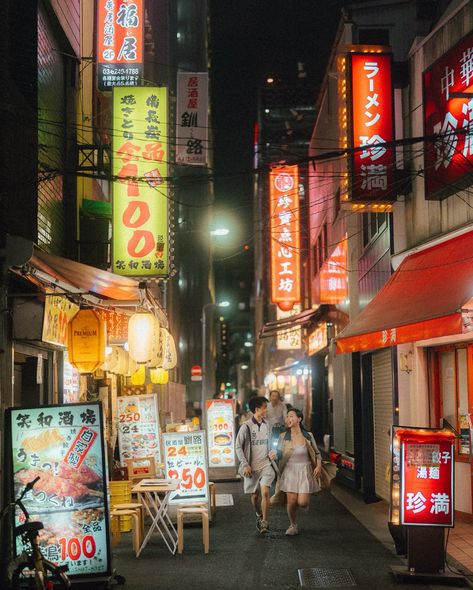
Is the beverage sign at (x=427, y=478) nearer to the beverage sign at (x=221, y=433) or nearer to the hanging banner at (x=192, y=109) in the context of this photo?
the hanging banner at (x=192, y=109)

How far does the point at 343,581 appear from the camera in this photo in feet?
29.3

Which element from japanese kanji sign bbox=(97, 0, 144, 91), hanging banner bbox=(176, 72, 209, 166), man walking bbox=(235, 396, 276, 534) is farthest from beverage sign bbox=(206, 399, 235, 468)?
japanese kanji sign bbox=(97, 0, 144, 91)

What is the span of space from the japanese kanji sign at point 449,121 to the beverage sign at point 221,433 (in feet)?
37.2

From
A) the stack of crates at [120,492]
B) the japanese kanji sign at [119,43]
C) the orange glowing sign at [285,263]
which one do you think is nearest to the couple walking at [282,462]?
the stack of crates at [120,492]

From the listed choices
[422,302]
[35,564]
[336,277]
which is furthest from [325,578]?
[336,277]

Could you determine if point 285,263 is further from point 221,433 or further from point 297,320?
point 221,433

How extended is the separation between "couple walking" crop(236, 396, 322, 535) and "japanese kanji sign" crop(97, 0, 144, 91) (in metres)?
7.31

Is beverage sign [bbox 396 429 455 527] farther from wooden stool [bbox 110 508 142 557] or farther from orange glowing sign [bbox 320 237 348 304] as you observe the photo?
orange glowing sign [bbox 320 237 348 304]

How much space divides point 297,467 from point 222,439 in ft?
31.7

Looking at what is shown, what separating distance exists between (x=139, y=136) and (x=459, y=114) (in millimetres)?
5921

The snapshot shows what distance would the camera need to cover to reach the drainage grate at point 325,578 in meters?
8.76

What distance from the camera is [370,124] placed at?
13789 millimetres

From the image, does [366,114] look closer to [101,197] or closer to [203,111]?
[203,111]

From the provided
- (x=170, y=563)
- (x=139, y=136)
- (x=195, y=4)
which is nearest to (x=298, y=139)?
(x=195, y=4)
